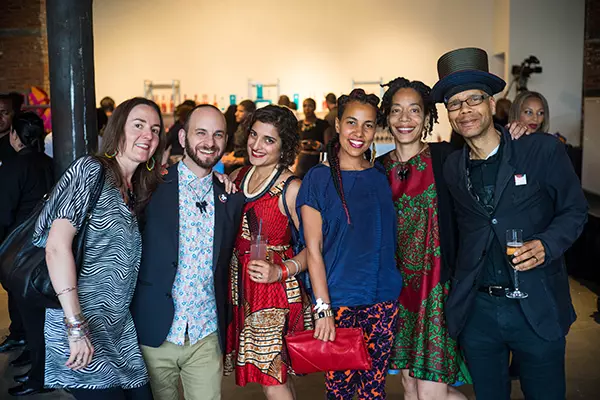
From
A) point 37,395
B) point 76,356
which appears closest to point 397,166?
point 76,356

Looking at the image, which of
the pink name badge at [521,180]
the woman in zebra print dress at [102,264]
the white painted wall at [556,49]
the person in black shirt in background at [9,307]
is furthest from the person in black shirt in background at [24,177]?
the white painted wall at [556,49]

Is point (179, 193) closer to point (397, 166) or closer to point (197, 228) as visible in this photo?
point (197, 228)

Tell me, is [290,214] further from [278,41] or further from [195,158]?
[278,41]

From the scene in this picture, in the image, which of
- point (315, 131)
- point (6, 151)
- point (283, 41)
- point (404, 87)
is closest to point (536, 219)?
point (404, 87)

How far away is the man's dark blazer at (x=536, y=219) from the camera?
8.34 feet

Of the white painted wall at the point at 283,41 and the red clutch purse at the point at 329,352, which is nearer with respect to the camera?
the red clutch purse at the point at 329,352

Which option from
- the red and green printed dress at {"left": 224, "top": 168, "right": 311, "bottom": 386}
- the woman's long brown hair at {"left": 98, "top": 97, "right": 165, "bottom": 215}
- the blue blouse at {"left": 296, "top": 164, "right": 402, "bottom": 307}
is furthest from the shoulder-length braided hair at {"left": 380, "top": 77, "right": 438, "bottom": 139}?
the woman's long brown hair at {"left": 98, "top": 97, "right": 165, "bottom": 215}

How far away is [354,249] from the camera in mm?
2889

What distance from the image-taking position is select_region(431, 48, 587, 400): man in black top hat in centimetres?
256

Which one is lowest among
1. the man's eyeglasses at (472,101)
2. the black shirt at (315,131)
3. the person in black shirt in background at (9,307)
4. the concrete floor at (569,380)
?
the concrete floor at (569,380)

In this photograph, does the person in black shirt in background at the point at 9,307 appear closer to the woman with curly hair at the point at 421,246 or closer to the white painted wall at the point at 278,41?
the woman with curly hair at the point at 421,246

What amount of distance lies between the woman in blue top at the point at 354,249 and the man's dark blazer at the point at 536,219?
38 cm

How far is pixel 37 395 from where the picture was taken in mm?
4250

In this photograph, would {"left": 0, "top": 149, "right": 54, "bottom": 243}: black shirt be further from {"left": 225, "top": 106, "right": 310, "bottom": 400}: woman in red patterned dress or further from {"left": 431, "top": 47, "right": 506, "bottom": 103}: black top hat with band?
{"left": 431, "top": 47, "right": 506, "bottom": 103}: black top hat with band
